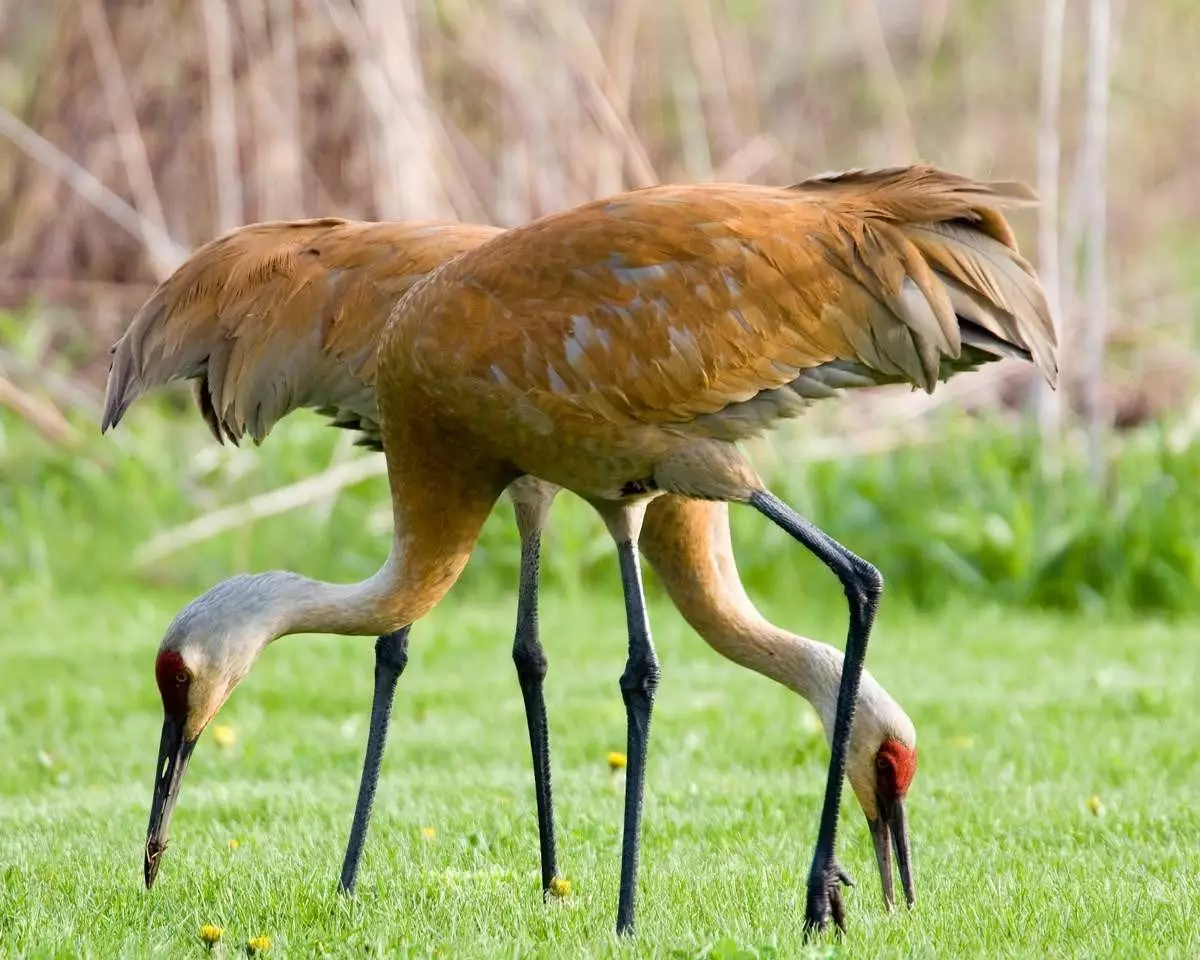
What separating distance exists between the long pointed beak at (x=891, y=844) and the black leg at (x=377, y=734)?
1288mm

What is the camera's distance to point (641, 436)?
420 cm

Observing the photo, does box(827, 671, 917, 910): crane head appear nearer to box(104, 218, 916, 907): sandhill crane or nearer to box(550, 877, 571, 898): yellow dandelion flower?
box(104, 218, 916, 907): sandhill crane

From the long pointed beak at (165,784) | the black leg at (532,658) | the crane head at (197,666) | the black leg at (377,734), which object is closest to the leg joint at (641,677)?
the black leg at (532,658)

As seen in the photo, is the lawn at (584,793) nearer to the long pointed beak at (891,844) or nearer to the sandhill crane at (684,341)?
the long pointed beak at (891,844)

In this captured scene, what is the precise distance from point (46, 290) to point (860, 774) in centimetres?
812

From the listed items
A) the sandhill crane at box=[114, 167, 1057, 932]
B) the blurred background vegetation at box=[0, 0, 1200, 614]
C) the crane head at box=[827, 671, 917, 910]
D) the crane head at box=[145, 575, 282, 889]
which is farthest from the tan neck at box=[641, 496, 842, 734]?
the blurred background vegetation at box=[0, 0, 1200, 614]

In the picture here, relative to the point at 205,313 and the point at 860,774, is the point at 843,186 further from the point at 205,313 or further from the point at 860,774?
the point at 205,313

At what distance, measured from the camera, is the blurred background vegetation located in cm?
885

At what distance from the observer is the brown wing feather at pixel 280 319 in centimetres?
499

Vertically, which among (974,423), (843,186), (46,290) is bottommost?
(974,423)

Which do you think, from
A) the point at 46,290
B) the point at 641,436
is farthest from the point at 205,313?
the point at 46,290

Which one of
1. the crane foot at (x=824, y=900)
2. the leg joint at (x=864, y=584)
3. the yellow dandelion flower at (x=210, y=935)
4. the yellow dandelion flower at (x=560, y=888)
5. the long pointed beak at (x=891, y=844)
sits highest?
the leg joint at (x=864, y=584)

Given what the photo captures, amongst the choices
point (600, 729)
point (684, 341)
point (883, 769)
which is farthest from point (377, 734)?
point (600, 729)

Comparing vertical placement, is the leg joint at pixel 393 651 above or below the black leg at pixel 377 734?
above
